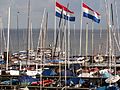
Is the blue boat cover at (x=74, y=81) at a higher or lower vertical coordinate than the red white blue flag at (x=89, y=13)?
lower

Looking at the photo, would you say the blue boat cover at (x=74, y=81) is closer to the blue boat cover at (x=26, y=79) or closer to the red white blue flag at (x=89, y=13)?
the blue boat cover at (x=26, y=79)

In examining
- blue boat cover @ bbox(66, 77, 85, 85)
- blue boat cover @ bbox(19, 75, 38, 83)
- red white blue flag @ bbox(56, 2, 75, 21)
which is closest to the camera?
blue boat cover @ bbox(66, 77, 85, 85)

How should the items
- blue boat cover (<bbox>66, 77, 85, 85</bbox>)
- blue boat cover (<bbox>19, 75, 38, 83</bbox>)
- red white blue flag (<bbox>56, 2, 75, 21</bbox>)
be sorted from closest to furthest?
blue boat cover (<bbox>66, 77, 85, 85</bbox>) < blue boat cover (<bbox>19, 75, 38, 83</bbox>) < red white blue flag (<bbox>56, 2, 75, 21</bbox>)

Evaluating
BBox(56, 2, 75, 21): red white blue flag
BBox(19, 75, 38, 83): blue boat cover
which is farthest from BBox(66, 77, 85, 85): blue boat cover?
BBox(56, 2, 75, 21): red white blue flag

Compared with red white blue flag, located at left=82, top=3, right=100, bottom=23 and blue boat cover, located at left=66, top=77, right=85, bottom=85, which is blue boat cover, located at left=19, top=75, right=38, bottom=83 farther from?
red white blue flag, located at left=82, top=3, right=100, bottom=23

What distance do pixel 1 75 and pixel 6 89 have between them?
5.94m

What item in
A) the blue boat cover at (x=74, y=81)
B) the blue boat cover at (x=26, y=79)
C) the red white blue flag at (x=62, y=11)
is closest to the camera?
the blue boat cover at (x=74, y=81)

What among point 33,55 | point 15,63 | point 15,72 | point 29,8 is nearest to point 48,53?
point 33,55

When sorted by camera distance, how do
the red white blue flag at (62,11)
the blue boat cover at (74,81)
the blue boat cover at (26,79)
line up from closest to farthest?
1. the blue boat cover at (74,81)
2. the blue boat cover at (26,79)
3. the red white blue flag at (62,11)

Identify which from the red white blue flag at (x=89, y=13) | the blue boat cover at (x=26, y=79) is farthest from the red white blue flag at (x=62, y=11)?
the blue boat cover at (x=26, y=79)

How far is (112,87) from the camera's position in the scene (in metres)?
27.1

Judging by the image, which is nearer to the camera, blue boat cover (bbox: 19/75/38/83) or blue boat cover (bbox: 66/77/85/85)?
blue boat cover (bbox: 66/77/85/85)

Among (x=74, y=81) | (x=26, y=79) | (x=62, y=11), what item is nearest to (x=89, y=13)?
(x=62, y=11)

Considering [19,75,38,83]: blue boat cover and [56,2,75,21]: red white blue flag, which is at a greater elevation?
[56,2,75,21]: red white blue flag
